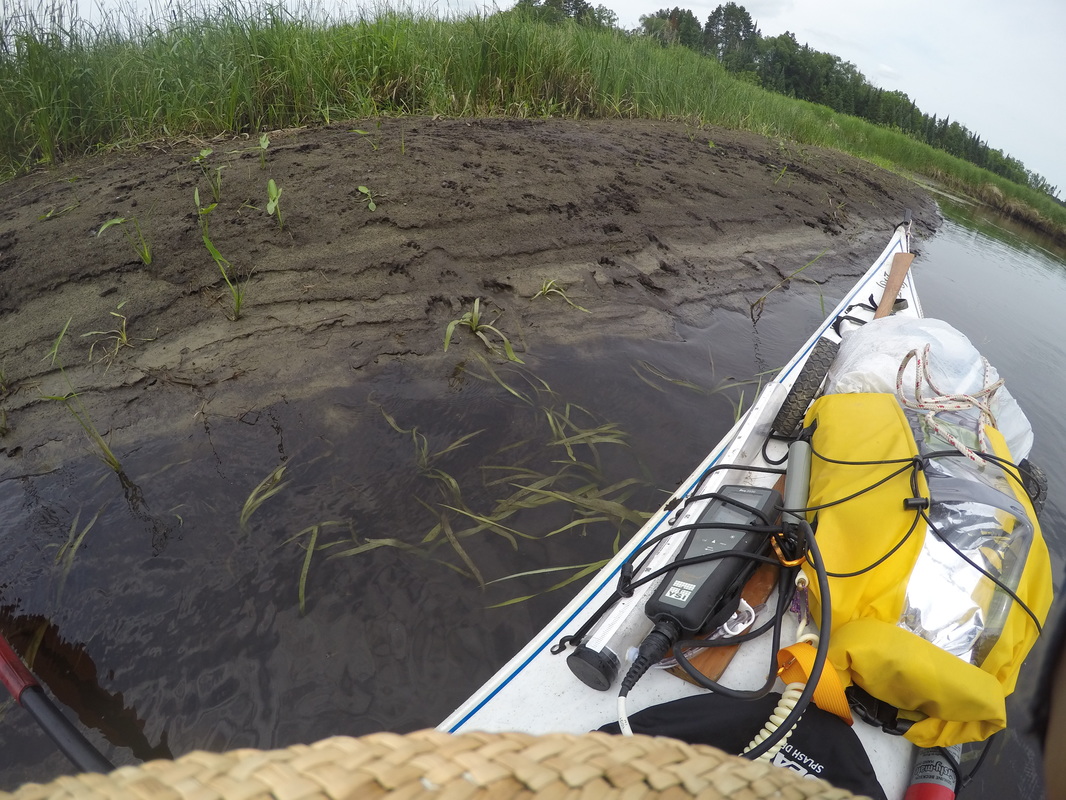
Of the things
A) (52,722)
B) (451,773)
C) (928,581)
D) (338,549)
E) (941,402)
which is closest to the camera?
(451,773)

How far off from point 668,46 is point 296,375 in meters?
9.77

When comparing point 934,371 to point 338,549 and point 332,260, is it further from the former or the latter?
point 332,260

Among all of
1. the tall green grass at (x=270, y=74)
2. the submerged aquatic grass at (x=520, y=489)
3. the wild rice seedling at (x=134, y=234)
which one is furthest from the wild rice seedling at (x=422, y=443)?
the tall green grass at (x=270, y=74)

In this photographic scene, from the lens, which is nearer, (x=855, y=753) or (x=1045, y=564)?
(x=855, y=753)

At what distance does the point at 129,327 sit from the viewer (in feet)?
9.53

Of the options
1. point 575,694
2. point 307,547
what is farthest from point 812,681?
point 307,547

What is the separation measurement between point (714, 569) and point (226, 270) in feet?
10.1

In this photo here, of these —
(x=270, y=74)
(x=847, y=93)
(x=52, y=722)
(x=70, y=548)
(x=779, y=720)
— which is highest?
(x=847, y=93)

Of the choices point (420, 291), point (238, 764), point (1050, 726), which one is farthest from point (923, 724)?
point (420, 291)

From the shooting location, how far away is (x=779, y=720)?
4.17 ft

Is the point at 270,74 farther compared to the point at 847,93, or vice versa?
→ the point at 847,93

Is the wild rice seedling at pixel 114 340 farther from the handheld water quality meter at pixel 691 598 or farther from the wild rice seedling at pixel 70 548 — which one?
the handheld water quality meter at pixel 691 598

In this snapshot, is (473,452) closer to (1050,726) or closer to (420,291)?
(420,291)

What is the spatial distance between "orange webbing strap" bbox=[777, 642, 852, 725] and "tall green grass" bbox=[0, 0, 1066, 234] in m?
5.58
